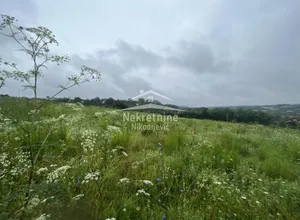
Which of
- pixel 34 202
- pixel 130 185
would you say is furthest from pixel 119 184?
pixel 34 202

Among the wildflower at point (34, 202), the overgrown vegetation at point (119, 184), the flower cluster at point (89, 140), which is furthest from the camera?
the flower cluster at point (89, 140)

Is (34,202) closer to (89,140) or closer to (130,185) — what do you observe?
(89,140)

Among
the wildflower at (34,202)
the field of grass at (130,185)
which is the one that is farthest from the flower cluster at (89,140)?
the wildflower at (34,202)

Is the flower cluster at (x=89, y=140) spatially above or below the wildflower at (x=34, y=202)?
above

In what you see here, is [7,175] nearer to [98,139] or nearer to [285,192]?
[98,139]

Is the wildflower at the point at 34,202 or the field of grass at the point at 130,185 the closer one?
the wildflower at the point at 34,202

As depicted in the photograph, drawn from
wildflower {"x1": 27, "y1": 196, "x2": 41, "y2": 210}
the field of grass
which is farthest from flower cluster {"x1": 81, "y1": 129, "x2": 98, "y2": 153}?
wildflower {"x1": 27, "y1": 196, "x2": 41, "y2": 210}

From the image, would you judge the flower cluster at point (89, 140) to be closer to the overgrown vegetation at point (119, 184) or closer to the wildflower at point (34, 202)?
the overgrown vegetation at point (119, 184)

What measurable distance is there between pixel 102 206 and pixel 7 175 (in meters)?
1.47

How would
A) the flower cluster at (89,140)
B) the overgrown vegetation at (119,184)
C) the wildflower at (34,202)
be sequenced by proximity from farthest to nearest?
the flower cluster at (89,140) → the overgrown vegetation at (119,184) → the wildflower at (34,202)

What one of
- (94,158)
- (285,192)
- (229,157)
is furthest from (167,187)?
(229,157)

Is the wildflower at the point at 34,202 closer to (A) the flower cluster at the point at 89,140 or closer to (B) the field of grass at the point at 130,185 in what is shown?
(B) the field of grass at the point at 130,185

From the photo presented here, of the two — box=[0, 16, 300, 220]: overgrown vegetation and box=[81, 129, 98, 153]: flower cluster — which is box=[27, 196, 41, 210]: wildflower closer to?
box=[0, 16, 300, 220]: overgrown vegetation

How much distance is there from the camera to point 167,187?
2646 mm
